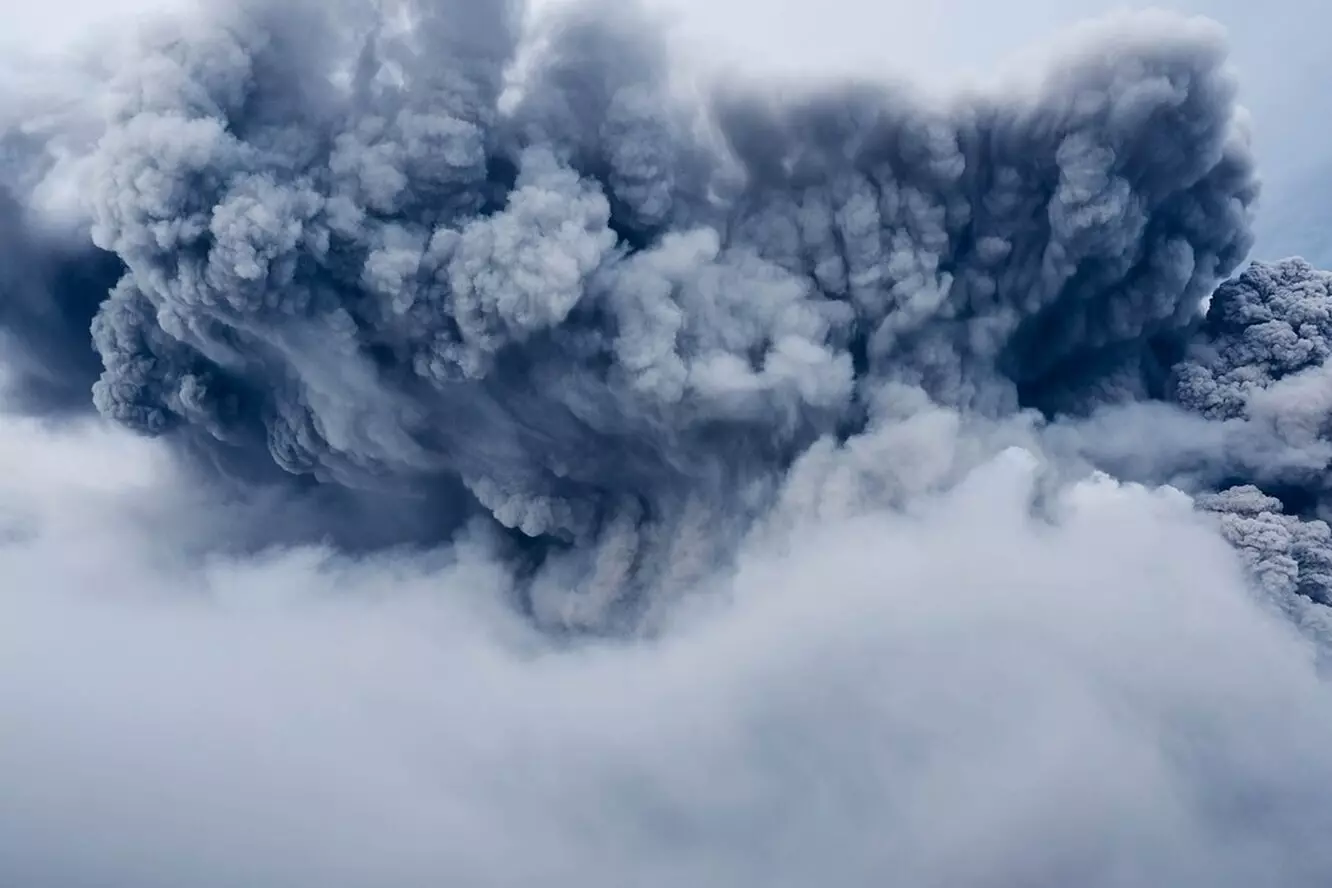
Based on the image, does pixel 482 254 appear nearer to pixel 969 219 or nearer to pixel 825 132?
pixel 825 132

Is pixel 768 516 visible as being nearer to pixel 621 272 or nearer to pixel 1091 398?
pixel 621 272

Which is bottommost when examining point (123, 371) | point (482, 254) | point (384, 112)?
point (123, 371)

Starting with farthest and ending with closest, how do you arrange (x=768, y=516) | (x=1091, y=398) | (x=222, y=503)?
(x=222, y=503) → (x=1091, y=398) → (x=768, y=516)

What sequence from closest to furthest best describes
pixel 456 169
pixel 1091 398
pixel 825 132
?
pixel 456 169, pixel 825 132, pixel 1091 398

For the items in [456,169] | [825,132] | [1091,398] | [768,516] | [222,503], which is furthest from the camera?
[222,503]

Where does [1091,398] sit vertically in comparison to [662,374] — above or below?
above

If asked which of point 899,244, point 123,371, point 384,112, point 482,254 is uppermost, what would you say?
point 899,244

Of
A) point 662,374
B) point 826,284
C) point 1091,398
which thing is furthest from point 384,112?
point 1091,398

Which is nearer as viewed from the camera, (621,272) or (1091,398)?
(621,272)

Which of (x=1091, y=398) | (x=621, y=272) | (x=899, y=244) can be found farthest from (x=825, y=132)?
(x=1091, y=398)
